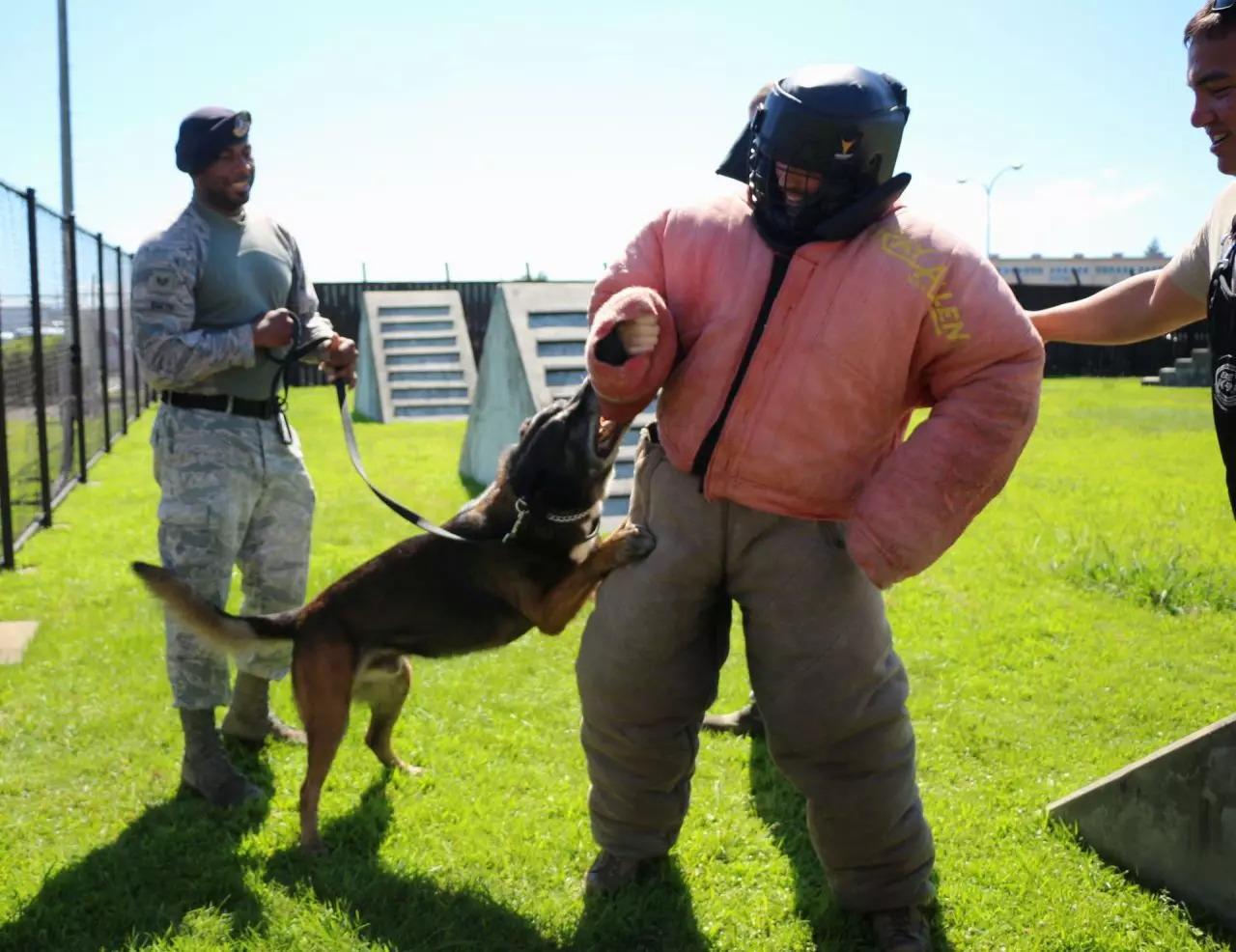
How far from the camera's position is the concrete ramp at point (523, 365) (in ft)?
29.2

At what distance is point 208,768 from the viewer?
13.4 ft

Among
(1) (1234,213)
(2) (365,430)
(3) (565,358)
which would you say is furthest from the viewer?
(2) (365,430)

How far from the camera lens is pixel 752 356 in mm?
2816

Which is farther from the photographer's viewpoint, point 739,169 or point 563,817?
point 563,817

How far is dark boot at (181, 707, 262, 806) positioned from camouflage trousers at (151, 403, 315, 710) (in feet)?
0.26

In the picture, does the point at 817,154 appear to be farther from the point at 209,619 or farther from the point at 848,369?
the point at 209,619

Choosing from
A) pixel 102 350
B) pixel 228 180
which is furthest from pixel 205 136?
pixel 102 350

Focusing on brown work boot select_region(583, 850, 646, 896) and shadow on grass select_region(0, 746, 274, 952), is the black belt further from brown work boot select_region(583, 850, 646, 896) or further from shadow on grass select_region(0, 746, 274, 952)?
brown work boot select_region(583, 850, 646, 896)

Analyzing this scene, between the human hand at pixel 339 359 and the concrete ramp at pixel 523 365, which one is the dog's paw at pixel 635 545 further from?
the concrete ramp at pixel 523 365

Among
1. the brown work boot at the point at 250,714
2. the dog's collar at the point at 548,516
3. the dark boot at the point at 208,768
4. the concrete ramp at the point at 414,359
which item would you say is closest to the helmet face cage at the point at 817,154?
the dog's collar at the point at 548,516

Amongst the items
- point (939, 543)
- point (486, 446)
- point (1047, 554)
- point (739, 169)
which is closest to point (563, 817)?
point (939, 543)

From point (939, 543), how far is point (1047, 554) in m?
5.53

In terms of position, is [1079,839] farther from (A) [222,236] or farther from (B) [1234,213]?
(A) [222,236]

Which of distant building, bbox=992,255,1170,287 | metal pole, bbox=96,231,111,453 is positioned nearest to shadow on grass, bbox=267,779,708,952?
metal pole, bbox=96,231,111,453
